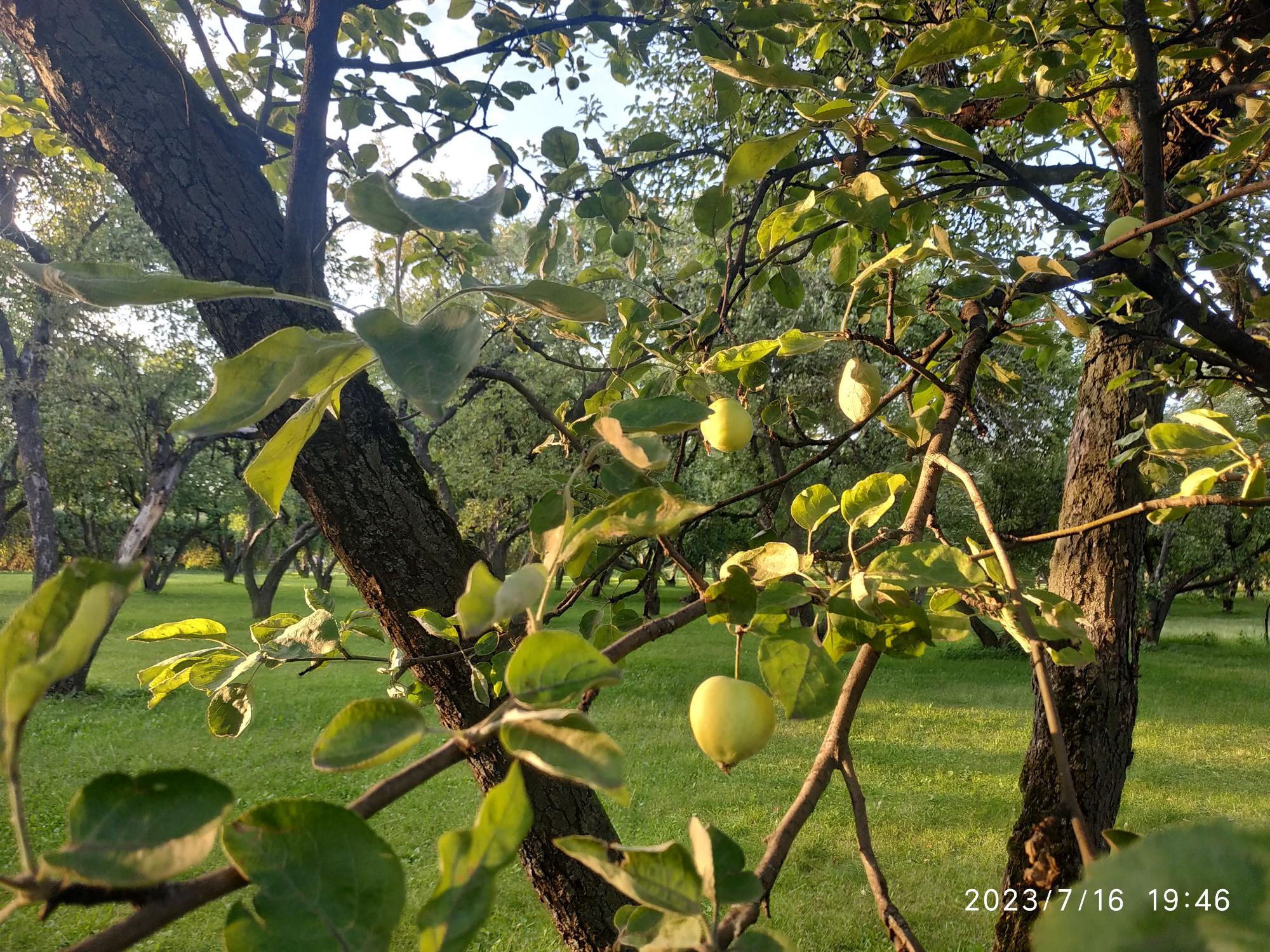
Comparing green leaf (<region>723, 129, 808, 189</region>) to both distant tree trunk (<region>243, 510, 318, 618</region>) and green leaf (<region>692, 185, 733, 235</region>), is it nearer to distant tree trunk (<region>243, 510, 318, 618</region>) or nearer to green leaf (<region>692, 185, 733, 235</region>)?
green leaf (<region>692, 185, 733, 235</region>)

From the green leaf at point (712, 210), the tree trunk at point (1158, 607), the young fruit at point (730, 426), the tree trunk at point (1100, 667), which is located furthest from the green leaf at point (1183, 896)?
the tree trunk at point (1158, 607)

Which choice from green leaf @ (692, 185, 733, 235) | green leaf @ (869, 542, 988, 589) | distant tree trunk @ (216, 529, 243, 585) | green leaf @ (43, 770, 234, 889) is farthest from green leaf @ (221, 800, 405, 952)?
distant tree trunk @ (216, 529, 243, 585)

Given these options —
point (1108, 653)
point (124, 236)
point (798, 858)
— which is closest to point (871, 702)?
point (798, 858)

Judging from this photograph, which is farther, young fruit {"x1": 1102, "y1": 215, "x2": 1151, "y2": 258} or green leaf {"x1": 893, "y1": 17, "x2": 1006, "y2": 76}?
young fruit {"x1": 1102, "y1": 215, "x2": 1151, "y2": 258}

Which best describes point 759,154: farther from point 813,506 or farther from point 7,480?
point 7,480

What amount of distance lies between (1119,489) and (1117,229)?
1539 mm

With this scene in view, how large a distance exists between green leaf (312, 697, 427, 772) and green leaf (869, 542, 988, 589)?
0.43 metres

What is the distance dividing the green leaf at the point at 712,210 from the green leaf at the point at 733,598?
87 cm

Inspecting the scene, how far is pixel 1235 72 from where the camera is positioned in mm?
1972

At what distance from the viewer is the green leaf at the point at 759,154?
2.79ft

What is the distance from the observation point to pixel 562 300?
537mm

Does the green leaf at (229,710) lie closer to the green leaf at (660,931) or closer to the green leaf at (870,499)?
the green leaf at (660,931)

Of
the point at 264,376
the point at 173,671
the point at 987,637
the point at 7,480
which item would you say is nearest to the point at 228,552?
the point at 7,480

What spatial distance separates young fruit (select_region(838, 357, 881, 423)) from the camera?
39.8 inches
